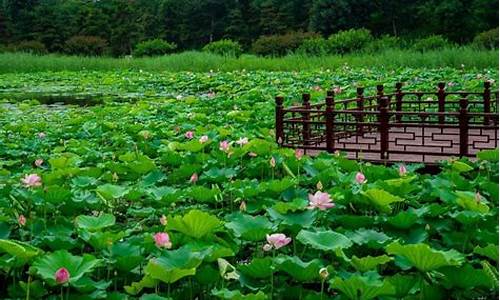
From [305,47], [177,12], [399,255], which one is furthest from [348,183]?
[177,12]

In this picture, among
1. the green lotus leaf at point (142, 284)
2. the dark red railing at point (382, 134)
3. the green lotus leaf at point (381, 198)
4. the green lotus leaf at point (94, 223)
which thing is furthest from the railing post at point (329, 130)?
the green lotus leaf at point (142, 284)

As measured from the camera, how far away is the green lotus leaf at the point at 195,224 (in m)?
2.63

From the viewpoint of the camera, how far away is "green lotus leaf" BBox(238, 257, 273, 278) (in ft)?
7.71

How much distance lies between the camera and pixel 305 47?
70.4 feet

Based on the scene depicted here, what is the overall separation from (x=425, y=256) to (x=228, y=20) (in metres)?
36.4

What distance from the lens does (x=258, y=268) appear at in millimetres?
2359

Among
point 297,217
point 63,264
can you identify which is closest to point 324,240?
point 297,217

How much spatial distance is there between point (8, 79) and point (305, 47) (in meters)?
8.77

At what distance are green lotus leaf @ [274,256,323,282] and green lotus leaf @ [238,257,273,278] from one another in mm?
43

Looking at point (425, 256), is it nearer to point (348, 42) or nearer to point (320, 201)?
point (320, 201)

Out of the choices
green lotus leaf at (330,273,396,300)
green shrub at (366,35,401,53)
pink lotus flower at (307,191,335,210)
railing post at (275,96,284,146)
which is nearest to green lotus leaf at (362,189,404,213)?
pink lotus flower at (307,191,335,210)

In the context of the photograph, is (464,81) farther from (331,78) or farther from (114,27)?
(114,27)

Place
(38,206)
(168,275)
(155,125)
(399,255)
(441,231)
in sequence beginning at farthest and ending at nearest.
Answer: (155,125) < (38,206) < (441,231) < (399,255) < (168,275)

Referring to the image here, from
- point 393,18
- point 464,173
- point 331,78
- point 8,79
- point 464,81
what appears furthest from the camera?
point 393,18
